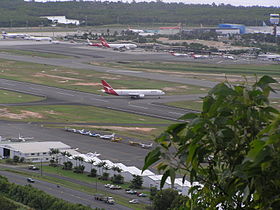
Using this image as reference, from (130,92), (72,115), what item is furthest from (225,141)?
(130,92)

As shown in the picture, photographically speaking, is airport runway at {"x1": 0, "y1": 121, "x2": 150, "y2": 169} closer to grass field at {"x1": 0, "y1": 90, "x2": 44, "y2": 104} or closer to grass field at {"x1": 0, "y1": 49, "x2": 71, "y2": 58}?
grass field at {"x1": 0, "y1": 90, "x2": 44, "y2": 104}

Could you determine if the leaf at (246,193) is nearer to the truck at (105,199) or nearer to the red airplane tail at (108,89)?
the truck at (105,199)

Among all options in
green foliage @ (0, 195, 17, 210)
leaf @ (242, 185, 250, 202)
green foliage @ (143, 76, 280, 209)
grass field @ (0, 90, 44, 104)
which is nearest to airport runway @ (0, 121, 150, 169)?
grass field @ (0, 90, 44, 104)

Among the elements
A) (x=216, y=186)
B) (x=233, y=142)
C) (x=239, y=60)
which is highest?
(x=233, y=142)

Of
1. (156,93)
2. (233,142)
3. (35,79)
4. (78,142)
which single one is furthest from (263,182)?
(35,79)

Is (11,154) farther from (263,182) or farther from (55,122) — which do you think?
(263,182)

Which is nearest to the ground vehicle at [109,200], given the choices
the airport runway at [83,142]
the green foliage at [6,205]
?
the green foliage at [6,205]

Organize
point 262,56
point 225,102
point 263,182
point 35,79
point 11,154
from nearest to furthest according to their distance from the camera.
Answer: point 263,182, point 225,102, point 11,154, point 35,79, point 262,56

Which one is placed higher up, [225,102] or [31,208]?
[225,102]
